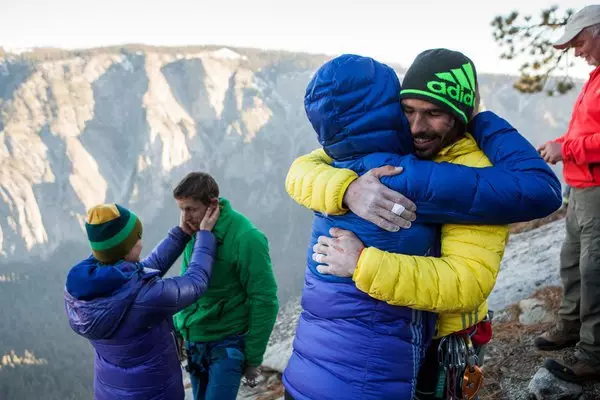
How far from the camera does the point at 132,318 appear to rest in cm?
257

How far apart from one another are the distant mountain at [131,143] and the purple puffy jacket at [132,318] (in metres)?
74.7

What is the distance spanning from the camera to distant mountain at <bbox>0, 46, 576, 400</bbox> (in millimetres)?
86375

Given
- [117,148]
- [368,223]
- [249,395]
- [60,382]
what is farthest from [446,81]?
[117,148]

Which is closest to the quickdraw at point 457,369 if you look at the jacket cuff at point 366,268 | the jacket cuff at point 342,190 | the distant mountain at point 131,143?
the jacket cuff at point 366,268

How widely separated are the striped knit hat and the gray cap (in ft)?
10.7

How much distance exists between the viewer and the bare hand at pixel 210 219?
3.20 m

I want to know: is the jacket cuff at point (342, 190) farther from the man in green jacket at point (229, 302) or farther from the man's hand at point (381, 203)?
the man in green jacket at point (229, 302)

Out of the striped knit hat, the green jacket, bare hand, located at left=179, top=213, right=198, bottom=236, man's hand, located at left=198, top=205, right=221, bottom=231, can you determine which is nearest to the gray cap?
the green jacket

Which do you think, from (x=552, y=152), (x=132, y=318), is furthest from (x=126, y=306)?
(x=552, y=152)

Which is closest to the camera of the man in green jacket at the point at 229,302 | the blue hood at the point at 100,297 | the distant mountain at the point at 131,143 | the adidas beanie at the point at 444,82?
the adidas beanie at the point at 444,82

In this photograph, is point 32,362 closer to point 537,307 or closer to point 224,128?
point 224,128

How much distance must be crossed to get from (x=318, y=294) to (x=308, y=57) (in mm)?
122207

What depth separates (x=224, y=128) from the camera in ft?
346

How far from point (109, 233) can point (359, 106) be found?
191cm
